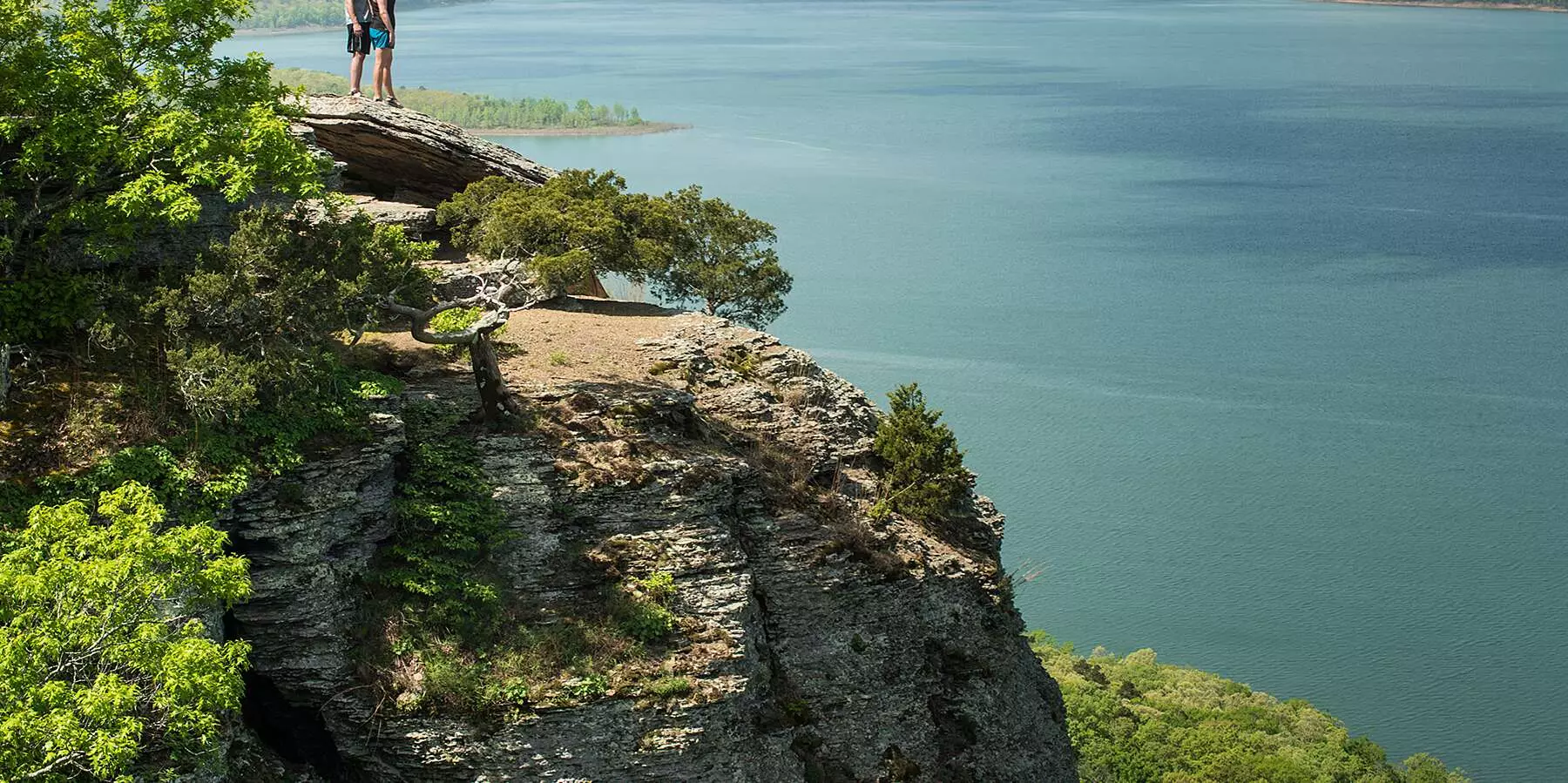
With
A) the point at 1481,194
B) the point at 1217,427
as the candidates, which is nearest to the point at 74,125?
the point at 1217,427

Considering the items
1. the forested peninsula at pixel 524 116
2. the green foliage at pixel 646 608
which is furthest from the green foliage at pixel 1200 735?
the forested peninsula at pixel 524 116

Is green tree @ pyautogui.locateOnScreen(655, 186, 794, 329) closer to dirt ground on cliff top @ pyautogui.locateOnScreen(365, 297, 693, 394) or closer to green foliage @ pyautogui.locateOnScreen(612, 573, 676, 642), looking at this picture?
dirt ground on cliff top @ pyautogui.locateOnScreen(365, 297, 693, 394)

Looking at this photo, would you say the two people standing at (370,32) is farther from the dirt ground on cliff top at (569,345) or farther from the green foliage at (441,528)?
the green foliage at (441,528)

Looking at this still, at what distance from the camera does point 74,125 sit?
2297 cm

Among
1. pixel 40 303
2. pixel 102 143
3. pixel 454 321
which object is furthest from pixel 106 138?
pixel 454 321

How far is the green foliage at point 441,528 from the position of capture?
23906 millimetres

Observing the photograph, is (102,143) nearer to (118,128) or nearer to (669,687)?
(118,128)

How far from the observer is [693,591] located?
25547 millimetres

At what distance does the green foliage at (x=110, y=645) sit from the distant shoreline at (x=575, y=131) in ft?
384

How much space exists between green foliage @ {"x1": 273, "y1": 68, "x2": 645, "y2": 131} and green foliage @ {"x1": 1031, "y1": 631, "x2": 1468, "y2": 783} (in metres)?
93.8

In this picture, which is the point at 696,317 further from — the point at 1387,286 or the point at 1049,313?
the point at 1387,286

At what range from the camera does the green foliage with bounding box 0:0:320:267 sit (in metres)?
23.0

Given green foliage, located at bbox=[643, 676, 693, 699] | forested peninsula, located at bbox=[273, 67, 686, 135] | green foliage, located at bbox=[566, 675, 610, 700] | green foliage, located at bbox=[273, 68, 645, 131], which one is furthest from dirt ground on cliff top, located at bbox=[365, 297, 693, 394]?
forested peninsula, located at bbox=[273, 67, 686, 135]

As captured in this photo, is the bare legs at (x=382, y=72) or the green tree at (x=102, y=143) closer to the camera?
the green tree at (x=102, y=143)
